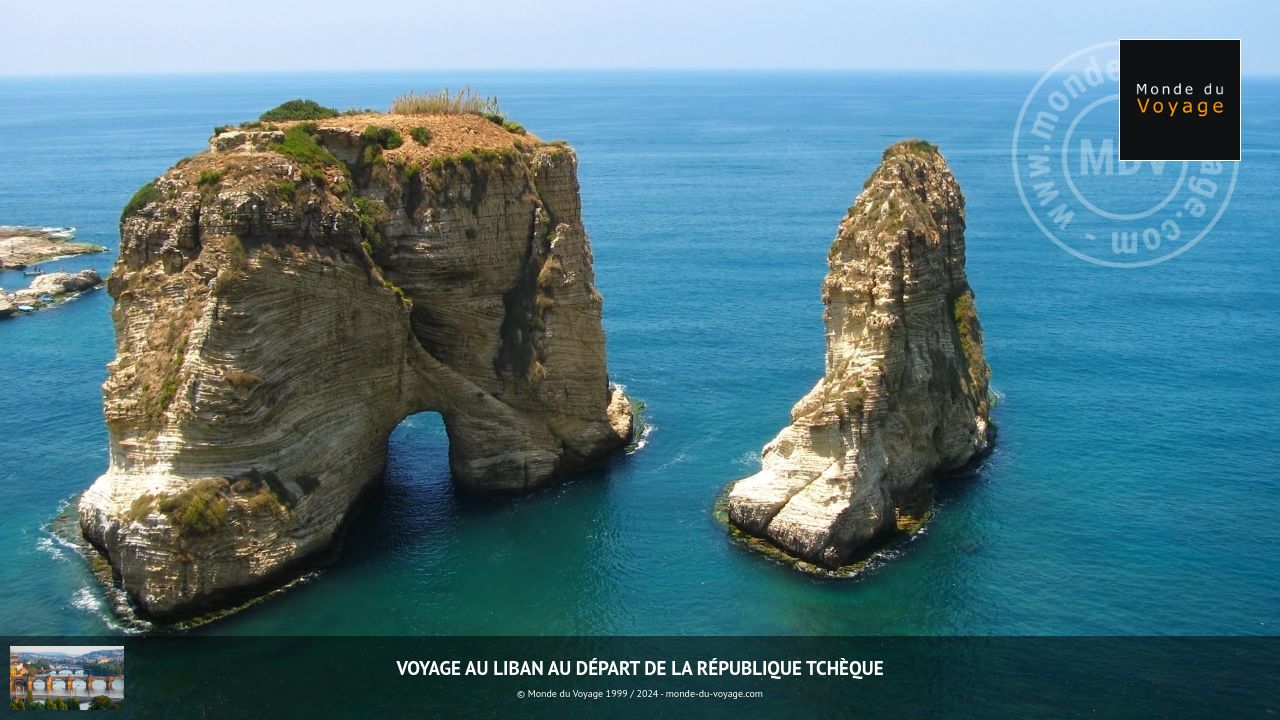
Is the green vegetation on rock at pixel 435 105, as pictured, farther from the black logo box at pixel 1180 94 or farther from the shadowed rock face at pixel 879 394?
the black logo box at pixel 1180 94

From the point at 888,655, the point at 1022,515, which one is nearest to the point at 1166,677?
the point at 888,655

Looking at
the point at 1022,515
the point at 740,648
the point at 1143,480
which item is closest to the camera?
the point at 740,648

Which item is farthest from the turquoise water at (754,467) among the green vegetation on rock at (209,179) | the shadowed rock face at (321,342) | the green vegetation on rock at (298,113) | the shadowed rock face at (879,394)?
the green vegetation on rock at (298,113)

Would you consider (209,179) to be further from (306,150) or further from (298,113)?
(298,113)

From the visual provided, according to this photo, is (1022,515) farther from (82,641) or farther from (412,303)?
(82,641)

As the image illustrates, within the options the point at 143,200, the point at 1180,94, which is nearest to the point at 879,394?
the point at 1180,94
